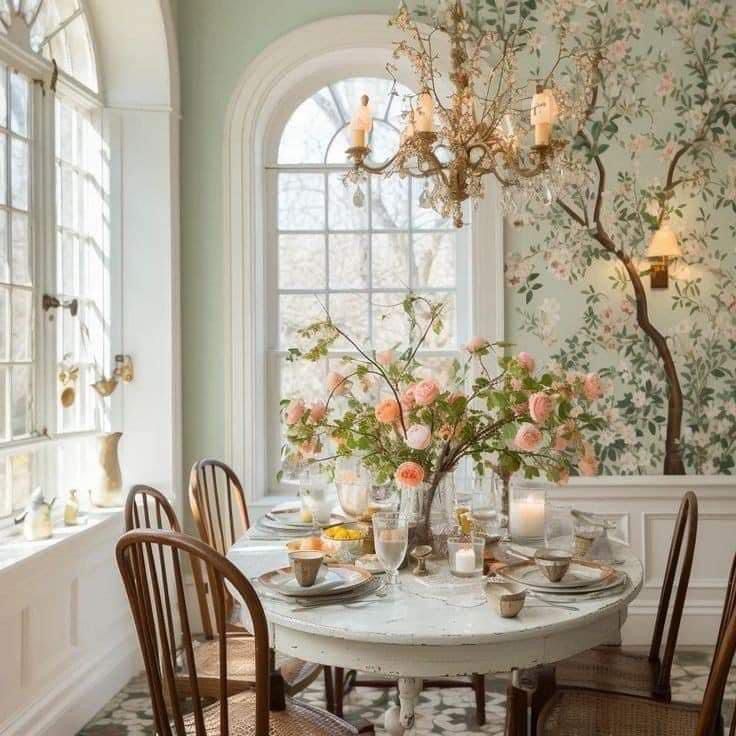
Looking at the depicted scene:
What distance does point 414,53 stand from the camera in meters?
2.75

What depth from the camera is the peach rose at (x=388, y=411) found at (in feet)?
7.22

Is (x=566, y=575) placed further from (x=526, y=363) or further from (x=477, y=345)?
(x=477, y=345)

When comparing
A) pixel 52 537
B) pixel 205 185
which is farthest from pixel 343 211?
pixel 52 537

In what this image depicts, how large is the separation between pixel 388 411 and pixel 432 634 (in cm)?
64

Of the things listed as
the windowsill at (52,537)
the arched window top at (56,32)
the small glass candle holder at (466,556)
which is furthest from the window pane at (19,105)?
the small glass candle holder at (466,556)

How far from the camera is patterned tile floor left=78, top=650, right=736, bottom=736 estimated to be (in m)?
3.03

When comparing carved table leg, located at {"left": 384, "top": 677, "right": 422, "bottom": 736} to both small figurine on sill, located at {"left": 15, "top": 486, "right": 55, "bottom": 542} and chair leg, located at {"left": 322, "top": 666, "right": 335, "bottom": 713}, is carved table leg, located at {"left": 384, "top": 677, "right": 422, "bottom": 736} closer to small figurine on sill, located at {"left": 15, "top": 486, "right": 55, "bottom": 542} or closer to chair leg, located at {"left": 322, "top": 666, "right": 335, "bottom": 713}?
chair leg, located at {"left": 322, "top": 666, "right": 335, "bottom": 713}

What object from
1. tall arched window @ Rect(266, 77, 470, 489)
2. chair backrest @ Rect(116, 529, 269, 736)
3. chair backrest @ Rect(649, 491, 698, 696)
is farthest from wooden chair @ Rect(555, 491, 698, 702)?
tall arched window @ Rect(266, 77, 470, 489)

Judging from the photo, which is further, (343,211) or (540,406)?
(343,211)

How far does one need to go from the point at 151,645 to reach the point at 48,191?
2.15 metres

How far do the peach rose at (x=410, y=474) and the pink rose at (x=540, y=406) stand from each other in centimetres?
32

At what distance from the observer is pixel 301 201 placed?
4.32 meters

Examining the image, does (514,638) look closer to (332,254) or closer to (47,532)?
(47,532)

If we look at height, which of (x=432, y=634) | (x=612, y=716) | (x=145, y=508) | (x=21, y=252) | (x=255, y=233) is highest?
(x=255, y=233)
